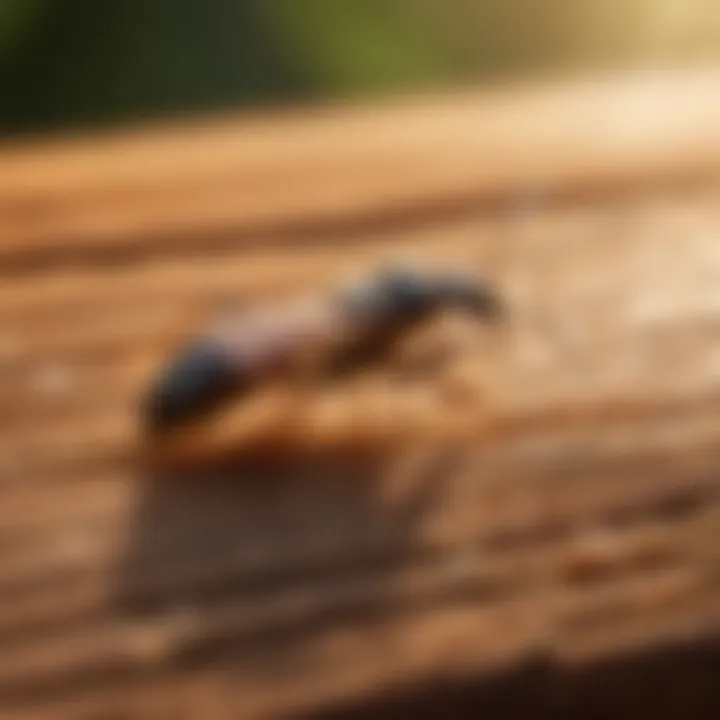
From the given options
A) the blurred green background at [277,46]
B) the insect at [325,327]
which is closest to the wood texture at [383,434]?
the insect at [325,327]

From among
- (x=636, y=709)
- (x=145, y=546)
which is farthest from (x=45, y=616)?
(x=636, y=709)

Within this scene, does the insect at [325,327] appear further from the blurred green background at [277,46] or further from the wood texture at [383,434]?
the blurred green background at [277,46]

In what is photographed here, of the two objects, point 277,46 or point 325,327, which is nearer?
point 325,327

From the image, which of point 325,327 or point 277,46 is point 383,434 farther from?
point 277,46

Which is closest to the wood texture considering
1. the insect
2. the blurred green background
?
the insect

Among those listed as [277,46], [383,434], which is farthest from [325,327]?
[277,46]

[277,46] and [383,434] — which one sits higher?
[277,46]

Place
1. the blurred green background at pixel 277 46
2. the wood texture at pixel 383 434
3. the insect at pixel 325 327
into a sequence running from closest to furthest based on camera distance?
the wood texture at pixel 383 434
the insect at pixel 325 327
the blurred green background at pixel 277 46
